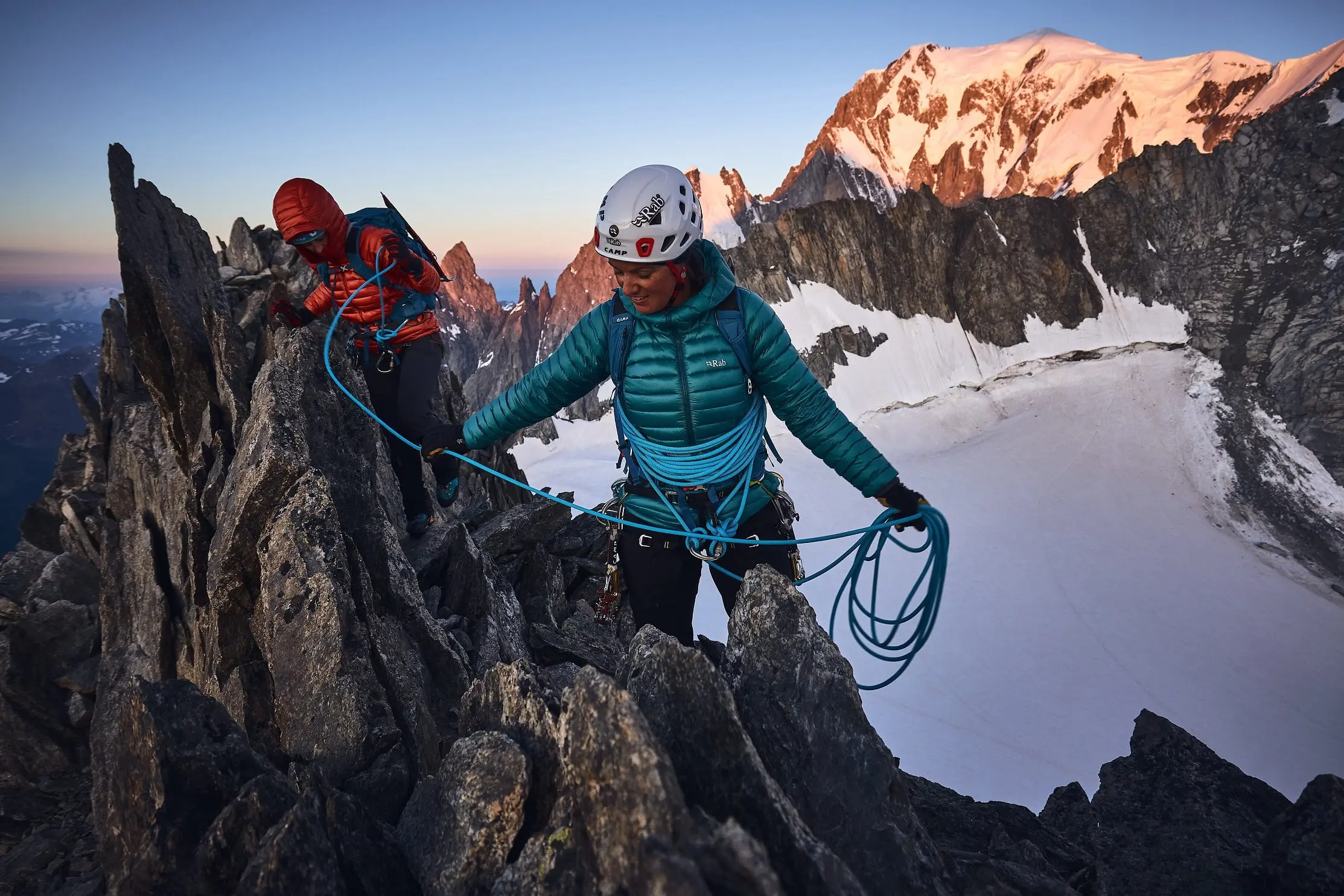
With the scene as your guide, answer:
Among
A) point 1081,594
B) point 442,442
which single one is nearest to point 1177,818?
point 442,442

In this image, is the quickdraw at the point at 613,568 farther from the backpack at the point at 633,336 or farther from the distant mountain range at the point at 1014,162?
the distant mountain range at the point at 1014,162

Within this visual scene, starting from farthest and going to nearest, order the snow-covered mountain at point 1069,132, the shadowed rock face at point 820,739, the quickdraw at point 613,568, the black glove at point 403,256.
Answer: the snow-covered mountain at point 1069,132 → the black glove at point 403,256 → the quickdraw at point 613,568 → the shadowed rock face at point 820,739

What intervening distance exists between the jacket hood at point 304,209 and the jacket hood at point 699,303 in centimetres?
432

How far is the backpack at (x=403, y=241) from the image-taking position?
7902mm

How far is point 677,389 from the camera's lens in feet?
17.9

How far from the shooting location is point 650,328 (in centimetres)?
534

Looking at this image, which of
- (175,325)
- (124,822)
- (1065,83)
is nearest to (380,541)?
(124,822)

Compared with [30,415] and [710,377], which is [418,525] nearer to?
[710,377]

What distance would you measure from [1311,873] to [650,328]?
6.45m

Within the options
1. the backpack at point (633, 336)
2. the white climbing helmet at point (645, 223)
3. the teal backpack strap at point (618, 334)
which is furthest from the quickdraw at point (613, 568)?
the white climbing helmet at point (645, 223)

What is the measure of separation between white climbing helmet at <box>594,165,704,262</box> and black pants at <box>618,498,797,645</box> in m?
2.49

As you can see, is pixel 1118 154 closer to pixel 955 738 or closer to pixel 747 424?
pixel 955 738

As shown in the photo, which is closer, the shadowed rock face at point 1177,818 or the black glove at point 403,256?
the shadowed rock face at point 1177,818

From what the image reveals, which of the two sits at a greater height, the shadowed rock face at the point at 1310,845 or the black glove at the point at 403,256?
the black glove at the point at 403,256
